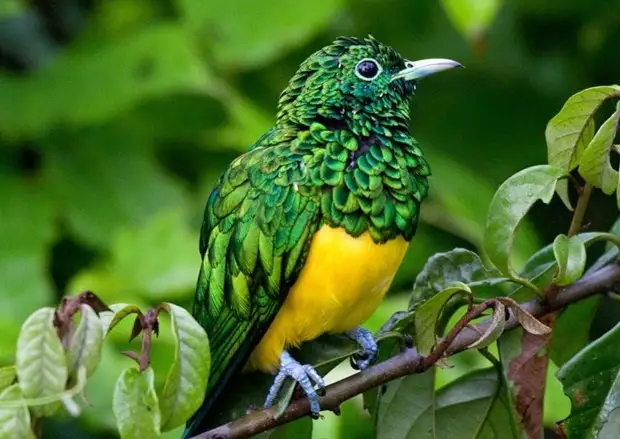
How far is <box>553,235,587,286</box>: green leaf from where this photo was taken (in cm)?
136

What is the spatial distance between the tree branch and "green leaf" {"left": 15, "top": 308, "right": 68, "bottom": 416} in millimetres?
250

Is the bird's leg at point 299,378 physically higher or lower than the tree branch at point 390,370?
lower

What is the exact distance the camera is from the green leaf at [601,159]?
1350 mm

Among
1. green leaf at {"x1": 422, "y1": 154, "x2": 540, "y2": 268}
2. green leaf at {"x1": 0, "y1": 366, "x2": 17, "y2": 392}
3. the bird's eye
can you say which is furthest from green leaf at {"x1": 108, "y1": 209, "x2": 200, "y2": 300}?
green leaf at {"x1": 0, "y1": 366, "x2": 17, "y2": 392}

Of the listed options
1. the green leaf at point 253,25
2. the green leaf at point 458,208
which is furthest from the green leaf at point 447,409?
the green leaf at point 253,25

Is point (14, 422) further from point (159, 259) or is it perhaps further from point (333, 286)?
point (159, 259)

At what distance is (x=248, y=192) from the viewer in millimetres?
1609

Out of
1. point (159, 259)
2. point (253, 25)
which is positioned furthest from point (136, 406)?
point (253, 25)

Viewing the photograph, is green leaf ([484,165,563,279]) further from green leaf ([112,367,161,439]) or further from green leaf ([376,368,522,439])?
green leaf ([112,367,161,439])

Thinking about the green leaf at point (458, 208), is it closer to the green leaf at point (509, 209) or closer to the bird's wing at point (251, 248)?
the bird's wing at point (251, 248)

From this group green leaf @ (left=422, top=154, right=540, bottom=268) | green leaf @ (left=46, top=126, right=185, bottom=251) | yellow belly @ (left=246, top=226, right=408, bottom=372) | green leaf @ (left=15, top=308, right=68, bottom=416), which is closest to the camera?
green leaf @ (left=15, top=308, right=68, bottom=416)

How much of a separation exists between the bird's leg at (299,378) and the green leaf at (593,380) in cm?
31

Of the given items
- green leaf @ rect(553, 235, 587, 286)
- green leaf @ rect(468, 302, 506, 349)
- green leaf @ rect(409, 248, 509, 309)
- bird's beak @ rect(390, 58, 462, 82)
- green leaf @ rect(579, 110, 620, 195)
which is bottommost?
green leaf @ rect(409, 248, 509, 309)

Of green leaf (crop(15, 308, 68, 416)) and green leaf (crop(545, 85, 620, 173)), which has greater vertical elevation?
green leaf (crop(545, 85, 620, 173))
